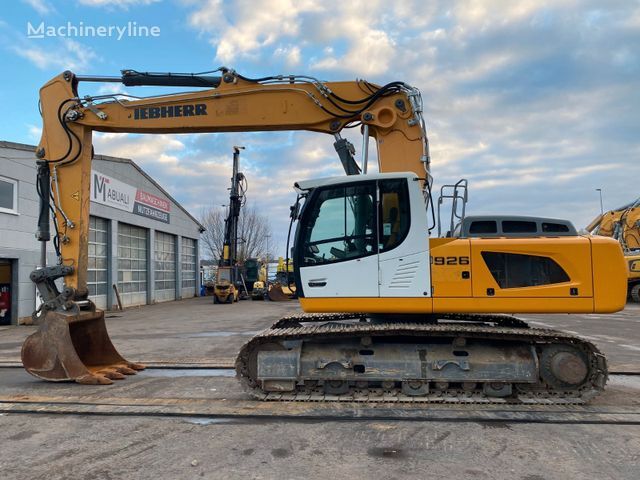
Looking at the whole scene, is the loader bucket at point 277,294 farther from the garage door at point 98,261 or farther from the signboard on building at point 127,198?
the garage door at point 98,261

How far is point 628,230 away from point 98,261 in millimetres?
30206

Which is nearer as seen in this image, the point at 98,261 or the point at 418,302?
the point at 418,302

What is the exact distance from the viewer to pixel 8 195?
1733cm

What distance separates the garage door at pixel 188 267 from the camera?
3631 centimetres

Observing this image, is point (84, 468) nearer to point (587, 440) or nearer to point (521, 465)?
point (521, 465)

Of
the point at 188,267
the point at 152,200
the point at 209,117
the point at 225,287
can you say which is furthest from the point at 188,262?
the point at 209,117

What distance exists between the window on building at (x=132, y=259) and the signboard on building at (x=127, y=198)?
117cm

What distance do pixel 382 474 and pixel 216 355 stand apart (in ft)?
21.0

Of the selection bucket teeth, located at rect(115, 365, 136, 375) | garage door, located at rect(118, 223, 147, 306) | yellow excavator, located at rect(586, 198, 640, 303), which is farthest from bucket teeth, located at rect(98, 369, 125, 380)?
yellow excavator, located at rect(586, 198, 640, 303)

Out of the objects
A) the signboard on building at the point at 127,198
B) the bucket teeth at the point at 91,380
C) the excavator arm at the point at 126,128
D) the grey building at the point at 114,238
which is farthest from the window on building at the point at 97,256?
the bucket teeth at the point at 91,380

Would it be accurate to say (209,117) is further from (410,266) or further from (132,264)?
(132,264)

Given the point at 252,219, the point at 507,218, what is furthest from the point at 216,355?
the point at 252,219

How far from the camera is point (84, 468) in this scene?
4012 millimetres

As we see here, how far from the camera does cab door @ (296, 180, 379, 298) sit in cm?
582
